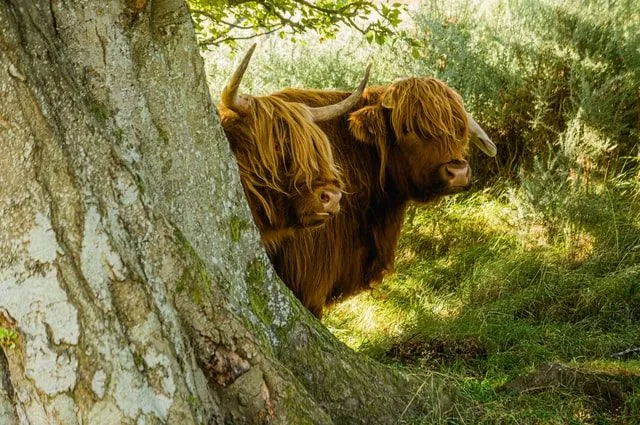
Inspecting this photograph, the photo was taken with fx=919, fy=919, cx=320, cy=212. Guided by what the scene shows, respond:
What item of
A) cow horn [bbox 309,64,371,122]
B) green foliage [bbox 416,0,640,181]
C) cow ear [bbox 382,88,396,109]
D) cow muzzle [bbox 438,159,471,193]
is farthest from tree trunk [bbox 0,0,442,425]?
green foliage [bbox 416,0,640,181]

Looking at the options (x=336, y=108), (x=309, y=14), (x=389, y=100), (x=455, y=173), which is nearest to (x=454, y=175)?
(x=455, y=173)

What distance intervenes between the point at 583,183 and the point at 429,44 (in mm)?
2083

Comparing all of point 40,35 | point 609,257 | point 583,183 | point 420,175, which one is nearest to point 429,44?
point 583,183

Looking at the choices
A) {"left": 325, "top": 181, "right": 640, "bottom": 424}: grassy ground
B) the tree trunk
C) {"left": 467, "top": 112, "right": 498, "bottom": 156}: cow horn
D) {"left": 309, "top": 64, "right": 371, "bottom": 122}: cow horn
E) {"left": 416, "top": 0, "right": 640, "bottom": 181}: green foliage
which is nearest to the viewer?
the tree trunk

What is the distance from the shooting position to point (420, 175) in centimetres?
539

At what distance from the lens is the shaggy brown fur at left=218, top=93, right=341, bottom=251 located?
14.7ft

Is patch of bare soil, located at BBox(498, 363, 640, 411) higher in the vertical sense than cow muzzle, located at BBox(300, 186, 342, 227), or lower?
lower

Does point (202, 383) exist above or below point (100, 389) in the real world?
below

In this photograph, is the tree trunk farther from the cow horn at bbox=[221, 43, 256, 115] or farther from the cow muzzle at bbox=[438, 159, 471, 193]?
the cow muzzle at bbox=[438, 159, 471, 193]

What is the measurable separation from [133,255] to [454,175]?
3.17m

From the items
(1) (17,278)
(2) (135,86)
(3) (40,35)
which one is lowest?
(1) (17,278)

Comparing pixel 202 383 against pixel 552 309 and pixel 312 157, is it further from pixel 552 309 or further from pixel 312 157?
pixel 552 309

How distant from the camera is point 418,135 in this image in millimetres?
5332

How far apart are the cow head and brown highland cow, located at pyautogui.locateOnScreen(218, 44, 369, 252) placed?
85 centimetres
